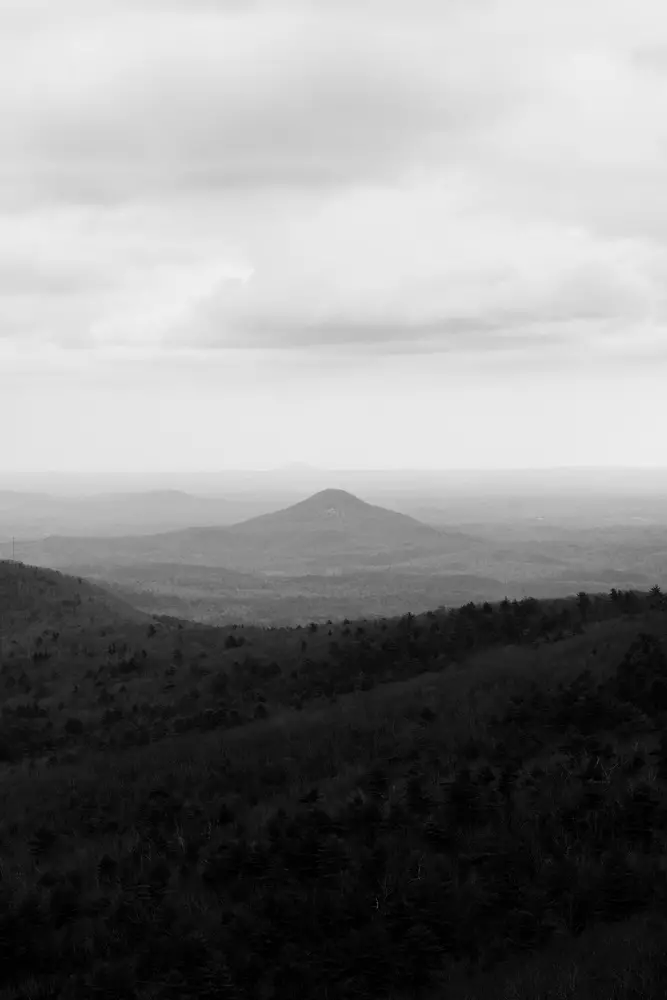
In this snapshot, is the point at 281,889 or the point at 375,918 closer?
the point at 375,918

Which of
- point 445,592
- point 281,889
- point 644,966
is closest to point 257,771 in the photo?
point 281,889

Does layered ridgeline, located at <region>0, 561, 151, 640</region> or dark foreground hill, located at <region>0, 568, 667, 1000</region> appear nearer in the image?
dark foreground hill, located at <region>0, 568, 667, 1000</region>

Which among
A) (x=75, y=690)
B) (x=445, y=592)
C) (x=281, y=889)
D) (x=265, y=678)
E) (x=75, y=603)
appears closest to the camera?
(x=281, y=889)

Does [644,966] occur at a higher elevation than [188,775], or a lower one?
higher

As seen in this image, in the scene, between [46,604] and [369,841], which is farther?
[46,604]

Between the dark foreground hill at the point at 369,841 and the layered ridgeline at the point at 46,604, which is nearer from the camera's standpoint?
the dark foreground hill at the point at 369,841

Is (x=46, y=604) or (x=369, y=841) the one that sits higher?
(x=369, y=841)

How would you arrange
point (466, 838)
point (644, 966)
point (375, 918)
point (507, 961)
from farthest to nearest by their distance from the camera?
point (466, 838)
point (375, 918)
point (507, 961)
point (644, 966)

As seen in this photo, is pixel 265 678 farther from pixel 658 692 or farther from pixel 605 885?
pixel 605 885
